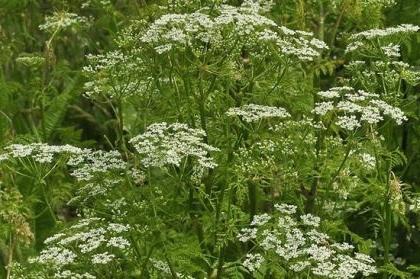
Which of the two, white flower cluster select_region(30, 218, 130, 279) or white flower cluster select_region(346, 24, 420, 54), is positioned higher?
white flower cluster select_region(346, 24, 420, 54)

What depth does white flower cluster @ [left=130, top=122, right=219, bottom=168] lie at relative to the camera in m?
4.16

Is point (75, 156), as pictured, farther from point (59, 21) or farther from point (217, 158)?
point (59, 21)

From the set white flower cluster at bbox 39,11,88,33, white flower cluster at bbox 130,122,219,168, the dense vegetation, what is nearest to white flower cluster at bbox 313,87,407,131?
the dense vegetation

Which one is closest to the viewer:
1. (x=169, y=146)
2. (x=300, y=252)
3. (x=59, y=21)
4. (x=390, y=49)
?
(x=300, y=252)

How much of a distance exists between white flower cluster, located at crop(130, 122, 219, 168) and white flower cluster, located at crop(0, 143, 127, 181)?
15.4 inches

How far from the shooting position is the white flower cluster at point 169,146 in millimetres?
4160

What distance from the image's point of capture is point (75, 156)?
4.91 metres

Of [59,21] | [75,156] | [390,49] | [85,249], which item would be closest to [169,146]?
[85,249]

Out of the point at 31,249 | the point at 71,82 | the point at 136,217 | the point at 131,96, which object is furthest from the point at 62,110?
the point at 136,217

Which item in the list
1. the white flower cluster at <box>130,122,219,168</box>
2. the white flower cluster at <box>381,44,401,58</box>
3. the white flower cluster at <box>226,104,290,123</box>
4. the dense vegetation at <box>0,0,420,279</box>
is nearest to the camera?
the white flower cluster at <box>130,122,219,168</box>

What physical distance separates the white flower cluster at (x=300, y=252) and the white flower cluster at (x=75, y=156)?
0.95 metres

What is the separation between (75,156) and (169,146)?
95 centimetres

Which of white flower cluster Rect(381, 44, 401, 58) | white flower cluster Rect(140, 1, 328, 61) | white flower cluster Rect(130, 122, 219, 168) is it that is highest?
white flower cluster Rect(140, 1, 328, 61)

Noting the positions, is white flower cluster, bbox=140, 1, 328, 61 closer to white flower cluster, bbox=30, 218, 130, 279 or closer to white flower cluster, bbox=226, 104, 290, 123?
white flower cluster, bbox=226, 104, 290, 123
